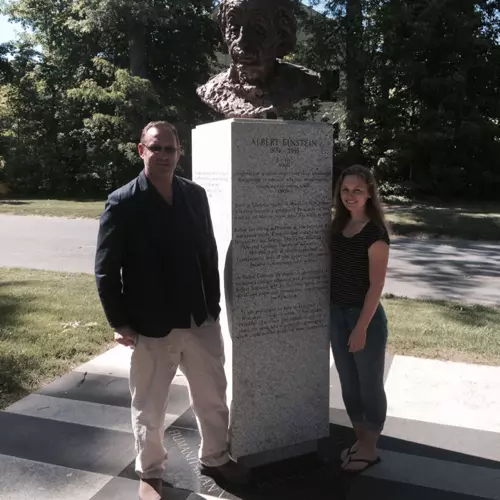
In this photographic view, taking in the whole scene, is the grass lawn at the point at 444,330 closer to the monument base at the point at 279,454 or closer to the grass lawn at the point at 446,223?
the monument base at the point at 279,454

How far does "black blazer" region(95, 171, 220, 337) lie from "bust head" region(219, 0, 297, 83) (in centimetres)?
116

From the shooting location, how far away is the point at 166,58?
2311 centimetres

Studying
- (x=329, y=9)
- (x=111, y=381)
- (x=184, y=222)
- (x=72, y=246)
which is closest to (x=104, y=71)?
(x=329, y=9)

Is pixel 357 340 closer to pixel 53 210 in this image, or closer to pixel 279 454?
pixel 279 454

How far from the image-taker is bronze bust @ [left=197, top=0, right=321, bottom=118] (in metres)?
3.38

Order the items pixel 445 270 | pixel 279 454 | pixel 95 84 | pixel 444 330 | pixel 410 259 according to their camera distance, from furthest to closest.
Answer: pixel 95 84 → pixel 410 259 → pixel 445 270 → pixel 444 330 → pixel 279 454

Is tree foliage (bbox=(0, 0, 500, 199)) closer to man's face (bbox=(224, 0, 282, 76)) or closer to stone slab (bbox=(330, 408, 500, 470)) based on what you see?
man's face (bbox=(224, 0, 282, 76))

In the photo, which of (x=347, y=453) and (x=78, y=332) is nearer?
(x=347, y=453)

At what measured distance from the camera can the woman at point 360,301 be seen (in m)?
2.89

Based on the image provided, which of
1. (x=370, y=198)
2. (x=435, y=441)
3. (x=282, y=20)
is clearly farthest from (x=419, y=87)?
(x=370, y=198)

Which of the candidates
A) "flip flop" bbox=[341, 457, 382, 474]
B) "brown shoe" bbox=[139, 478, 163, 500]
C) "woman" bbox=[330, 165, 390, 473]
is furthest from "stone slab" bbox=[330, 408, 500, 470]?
"brown shoe" bbox=[139, 478, 163, 500]

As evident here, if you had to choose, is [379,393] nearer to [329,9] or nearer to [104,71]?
[329,9]

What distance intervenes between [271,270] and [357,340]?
24.9 inches

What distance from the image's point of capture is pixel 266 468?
328 centimetres
